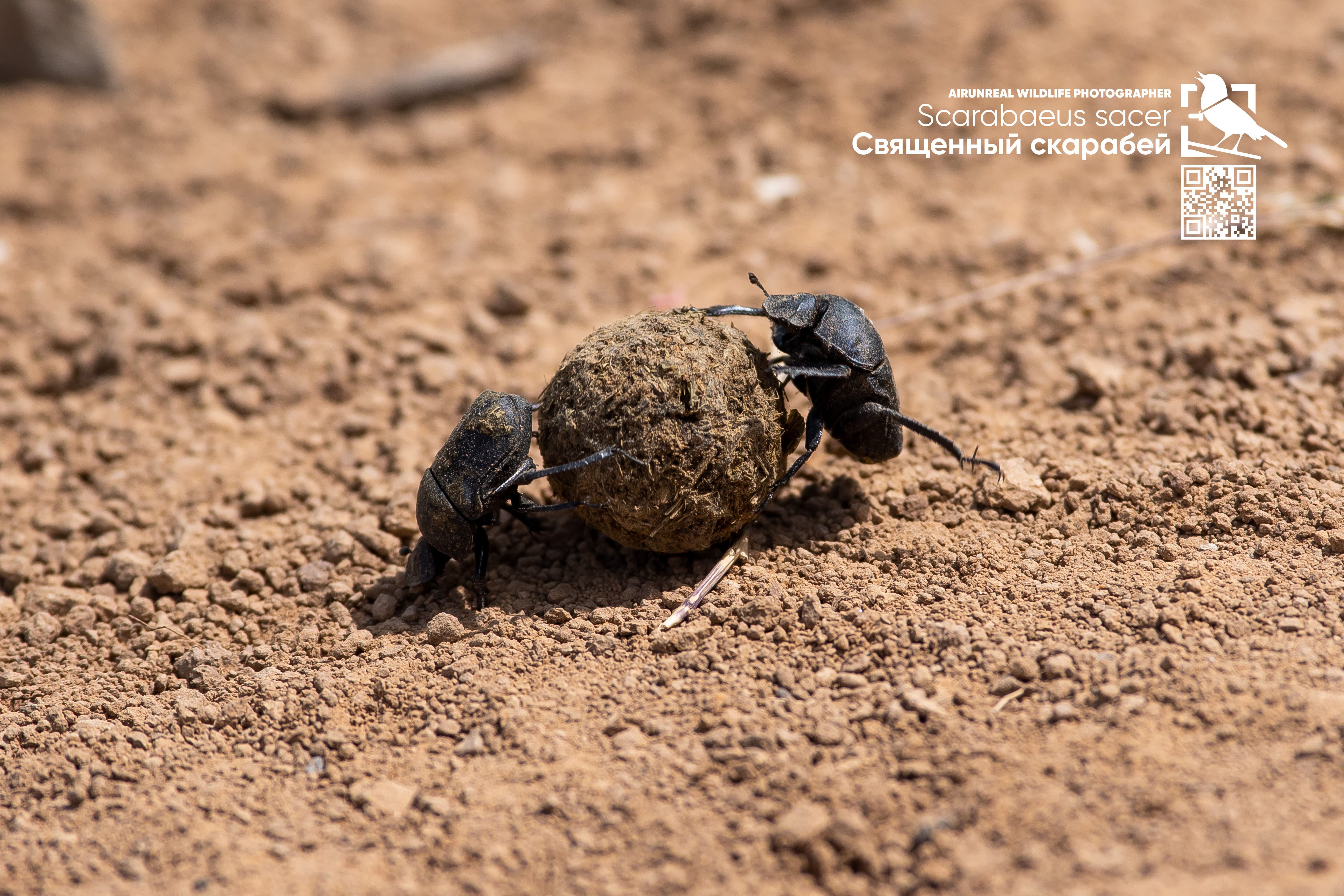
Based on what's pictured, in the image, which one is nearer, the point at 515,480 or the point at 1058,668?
the point at 1058,668

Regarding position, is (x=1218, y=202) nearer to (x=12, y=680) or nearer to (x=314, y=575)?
(x=314, y=575)

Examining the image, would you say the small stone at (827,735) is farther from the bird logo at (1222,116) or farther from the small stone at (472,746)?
the bird logo at (1222,116)

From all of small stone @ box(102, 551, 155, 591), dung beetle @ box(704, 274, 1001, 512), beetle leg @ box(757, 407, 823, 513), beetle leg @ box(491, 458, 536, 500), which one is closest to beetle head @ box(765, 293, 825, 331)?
dung beetle @ box(704, 274, 1001, 512)

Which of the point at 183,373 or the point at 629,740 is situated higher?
the point at 183,373

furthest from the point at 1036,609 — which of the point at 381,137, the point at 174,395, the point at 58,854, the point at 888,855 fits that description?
the point at 381,137

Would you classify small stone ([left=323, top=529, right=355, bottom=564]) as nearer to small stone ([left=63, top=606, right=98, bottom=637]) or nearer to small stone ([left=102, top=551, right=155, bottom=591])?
small stone ([left=102, top=551, right=155, bottom=591])

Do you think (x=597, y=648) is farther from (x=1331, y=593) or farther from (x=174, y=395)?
(x=174, y=395)

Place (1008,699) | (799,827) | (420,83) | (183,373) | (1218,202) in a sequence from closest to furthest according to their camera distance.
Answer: (799,827)
(1008,699)
(183,373)
(1218,202)
(420,83)

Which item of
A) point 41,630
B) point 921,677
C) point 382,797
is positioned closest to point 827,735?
point 921,677
